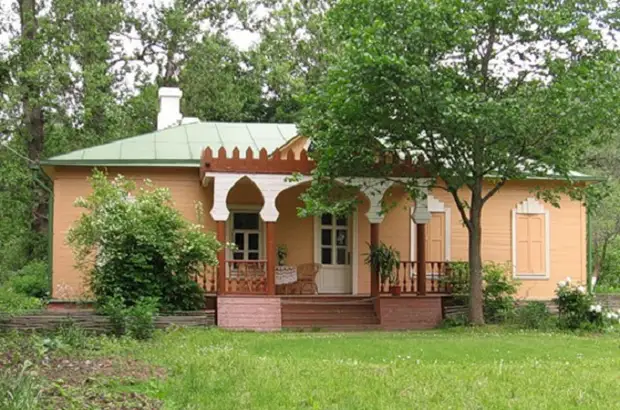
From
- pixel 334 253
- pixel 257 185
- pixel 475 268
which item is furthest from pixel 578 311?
pixel 257 185

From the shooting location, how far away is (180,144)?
22375 mm

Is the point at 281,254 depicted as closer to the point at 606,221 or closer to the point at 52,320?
the point at 52,320

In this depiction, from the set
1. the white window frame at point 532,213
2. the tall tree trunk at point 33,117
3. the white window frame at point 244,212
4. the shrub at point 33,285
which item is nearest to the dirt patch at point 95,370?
the white window frame at point 244,212

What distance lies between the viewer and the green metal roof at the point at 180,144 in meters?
20.7

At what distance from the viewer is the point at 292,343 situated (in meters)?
14.2

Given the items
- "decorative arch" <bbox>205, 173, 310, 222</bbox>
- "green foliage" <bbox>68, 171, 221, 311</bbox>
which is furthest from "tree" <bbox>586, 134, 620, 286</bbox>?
"green foliage" <bbox>68, 171, 221, 311</bbox>

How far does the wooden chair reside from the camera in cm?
2109

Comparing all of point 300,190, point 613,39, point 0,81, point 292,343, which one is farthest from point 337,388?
Answer: point 300,190

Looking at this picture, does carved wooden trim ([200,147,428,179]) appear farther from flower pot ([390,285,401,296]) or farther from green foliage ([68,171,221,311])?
flower pot ([390,285,401,296])

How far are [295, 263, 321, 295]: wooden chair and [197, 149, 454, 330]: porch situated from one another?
2 cm

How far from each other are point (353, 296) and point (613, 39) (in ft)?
27.5

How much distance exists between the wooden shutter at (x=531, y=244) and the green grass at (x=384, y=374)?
8.19 m

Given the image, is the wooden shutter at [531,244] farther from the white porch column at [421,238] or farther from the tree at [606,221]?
the tree at [606,221]

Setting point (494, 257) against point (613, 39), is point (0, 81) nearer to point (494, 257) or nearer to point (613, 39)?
point (613, 39)
